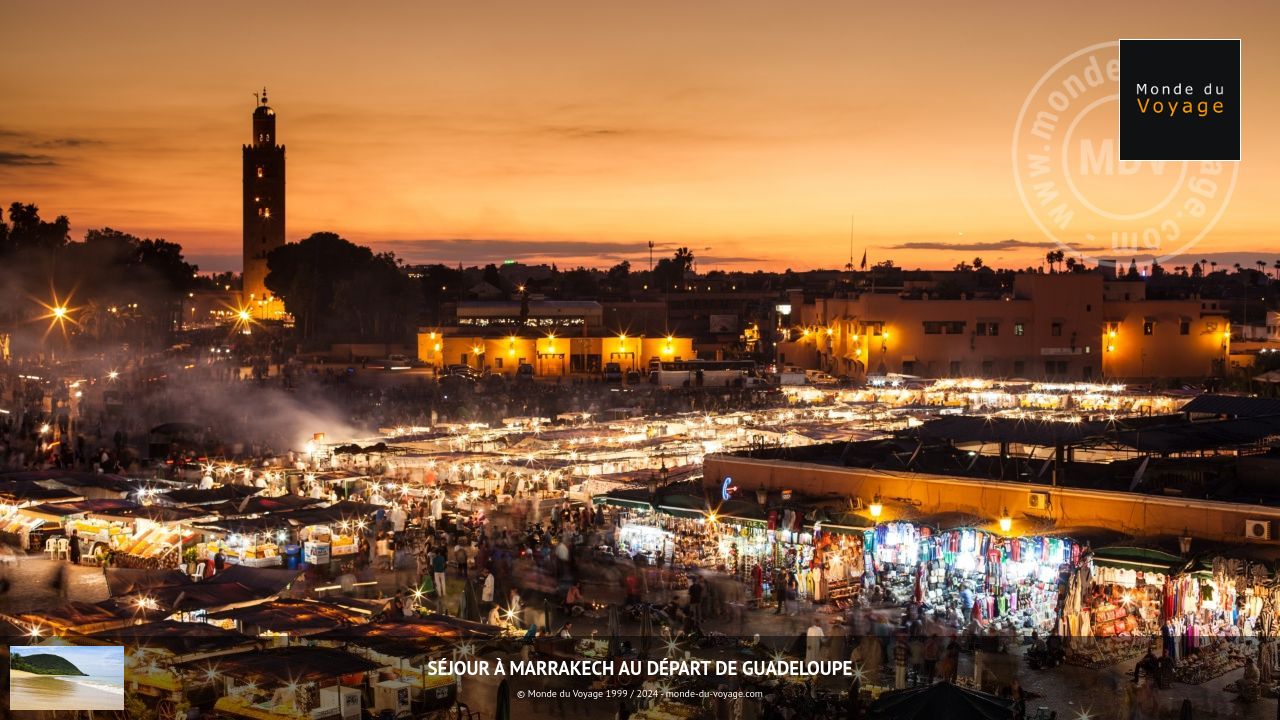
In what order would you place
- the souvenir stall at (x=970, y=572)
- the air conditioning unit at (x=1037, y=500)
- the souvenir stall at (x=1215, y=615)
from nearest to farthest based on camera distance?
the souvenir stall at (x=1215, y=615), the souvenir stall at (x=970, y=572), the air conditioning unit at (x=1037, y=500)

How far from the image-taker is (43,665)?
1146cm

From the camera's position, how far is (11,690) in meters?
11.4

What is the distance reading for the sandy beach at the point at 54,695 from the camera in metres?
11.2

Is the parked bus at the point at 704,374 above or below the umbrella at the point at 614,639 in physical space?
above

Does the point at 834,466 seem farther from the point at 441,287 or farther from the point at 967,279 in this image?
the point at 441,287

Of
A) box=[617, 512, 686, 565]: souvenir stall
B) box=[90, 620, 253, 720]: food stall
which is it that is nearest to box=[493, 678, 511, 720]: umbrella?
box=[90, 620, 253, 720]: food stall

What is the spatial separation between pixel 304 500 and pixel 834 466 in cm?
863

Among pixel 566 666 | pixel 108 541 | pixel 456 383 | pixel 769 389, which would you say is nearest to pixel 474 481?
pixel 108 541

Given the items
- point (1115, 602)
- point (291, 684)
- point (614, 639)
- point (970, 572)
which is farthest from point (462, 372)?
point (291, 684)

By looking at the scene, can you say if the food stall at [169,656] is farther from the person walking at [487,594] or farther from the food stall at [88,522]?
the food stall at [88,522]


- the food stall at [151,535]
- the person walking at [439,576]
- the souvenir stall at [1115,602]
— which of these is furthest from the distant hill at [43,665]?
the souvenir stall at [1115,602]

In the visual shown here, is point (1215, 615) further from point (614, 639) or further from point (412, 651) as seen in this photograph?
point (412, 651)

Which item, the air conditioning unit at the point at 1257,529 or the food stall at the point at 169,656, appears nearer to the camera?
the food stall at the point at 169,656

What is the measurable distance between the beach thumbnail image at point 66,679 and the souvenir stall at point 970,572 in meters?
8.73
